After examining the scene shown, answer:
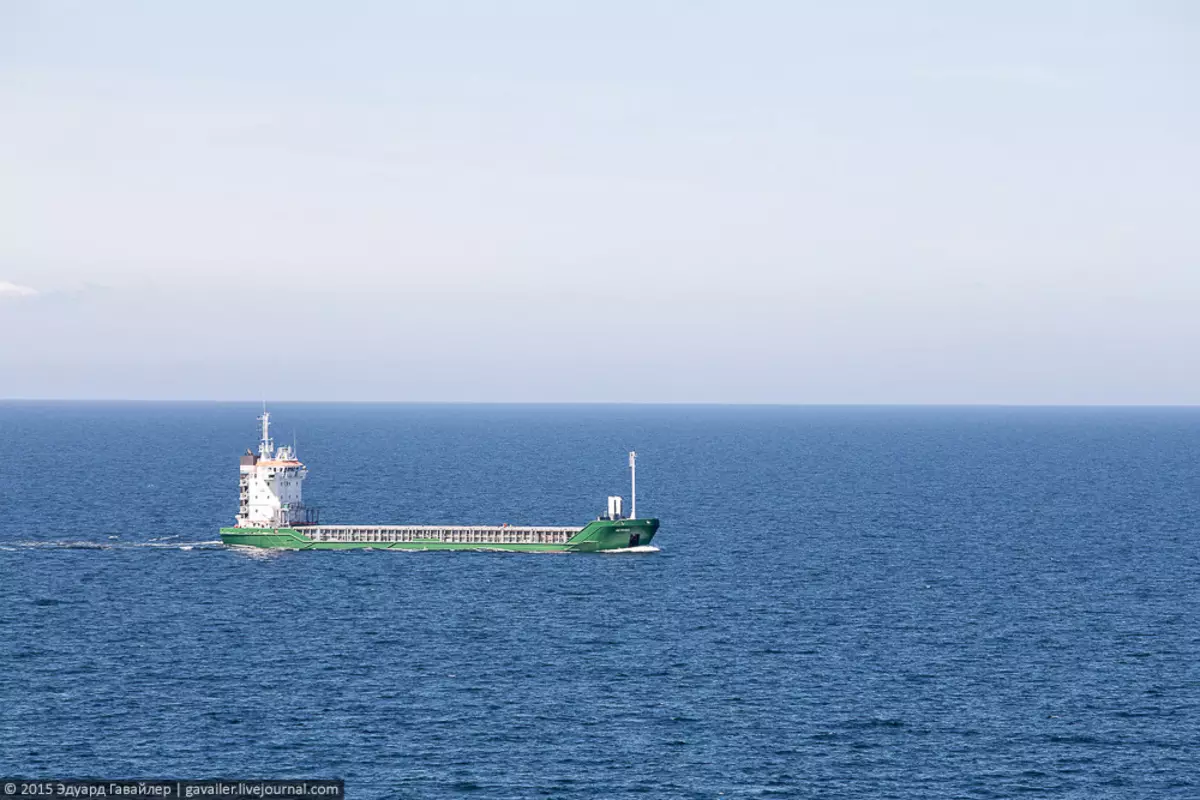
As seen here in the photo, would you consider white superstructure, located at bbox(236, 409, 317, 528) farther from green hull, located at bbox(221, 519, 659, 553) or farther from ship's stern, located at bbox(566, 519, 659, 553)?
ship's stern, located at bbox(566, 519, 659, 553)

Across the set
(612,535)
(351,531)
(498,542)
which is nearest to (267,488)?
(351,531)

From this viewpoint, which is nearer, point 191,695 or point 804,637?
point 191,695

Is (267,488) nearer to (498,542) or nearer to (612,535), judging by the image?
(498,542)

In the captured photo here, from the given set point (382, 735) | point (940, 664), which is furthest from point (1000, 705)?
point (382, 735)

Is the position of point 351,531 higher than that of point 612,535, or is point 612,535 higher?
point 351,531

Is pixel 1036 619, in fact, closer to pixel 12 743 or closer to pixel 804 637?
pixel 804 637

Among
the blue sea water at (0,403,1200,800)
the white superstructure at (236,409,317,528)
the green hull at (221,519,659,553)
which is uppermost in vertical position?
the white superstructure at (236,409,317,528)

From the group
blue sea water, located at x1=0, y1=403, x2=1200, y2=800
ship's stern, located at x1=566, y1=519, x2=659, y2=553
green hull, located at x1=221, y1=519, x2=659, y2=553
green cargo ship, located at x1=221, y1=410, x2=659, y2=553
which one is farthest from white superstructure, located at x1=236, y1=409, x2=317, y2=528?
ship's stern, located at x1=566, y1=519, x2=659, y2=553
